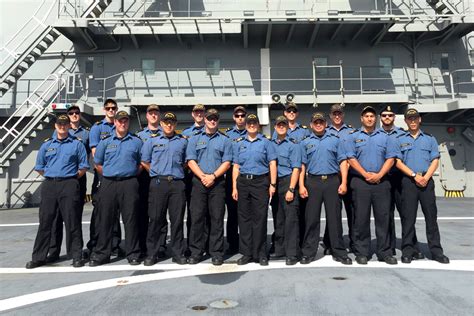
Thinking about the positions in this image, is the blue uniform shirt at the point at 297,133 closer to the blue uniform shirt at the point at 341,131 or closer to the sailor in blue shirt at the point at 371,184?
the blue uniform shirt at the point at 341,131

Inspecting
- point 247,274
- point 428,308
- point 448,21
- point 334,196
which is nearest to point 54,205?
point 247,274

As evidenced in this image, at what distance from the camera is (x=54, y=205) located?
4.29 meters

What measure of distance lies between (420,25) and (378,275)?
12114mm

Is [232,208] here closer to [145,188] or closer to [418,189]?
[145,188]

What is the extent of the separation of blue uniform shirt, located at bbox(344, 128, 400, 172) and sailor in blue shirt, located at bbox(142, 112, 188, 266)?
82.3 inches

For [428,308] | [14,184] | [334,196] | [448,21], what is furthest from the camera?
[14,184]

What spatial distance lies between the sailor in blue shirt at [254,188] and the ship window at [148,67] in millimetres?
10222

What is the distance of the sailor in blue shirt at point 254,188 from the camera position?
4145 mm

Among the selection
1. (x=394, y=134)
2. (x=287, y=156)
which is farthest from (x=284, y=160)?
(x=394, y=134)

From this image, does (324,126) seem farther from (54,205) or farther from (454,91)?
(454,91)

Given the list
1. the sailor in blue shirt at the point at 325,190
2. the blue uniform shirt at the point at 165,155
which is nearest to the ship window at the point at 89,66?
the blue uniform shirt at the point at 165,155

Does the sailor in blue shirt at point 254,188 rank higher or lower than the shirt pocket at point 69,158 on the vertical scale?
lower

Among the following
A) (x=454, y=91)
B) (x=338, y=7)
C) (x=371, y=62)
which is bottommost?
(x=454, y=91)

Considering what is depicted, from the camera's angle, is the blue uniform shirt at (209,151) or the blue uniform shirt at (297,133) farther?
the blue uniform shirt at (297,133)
